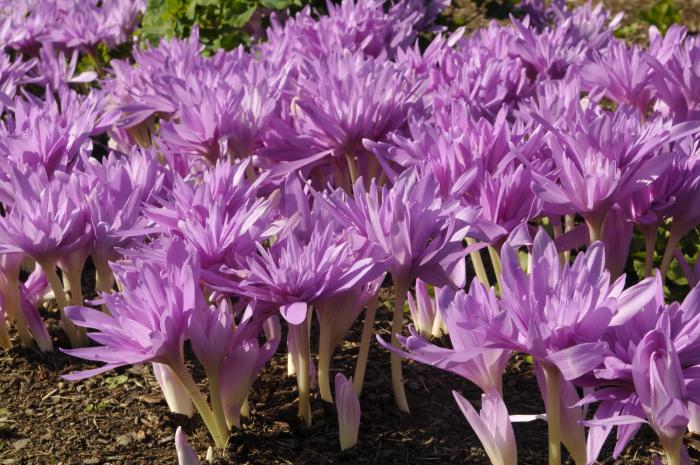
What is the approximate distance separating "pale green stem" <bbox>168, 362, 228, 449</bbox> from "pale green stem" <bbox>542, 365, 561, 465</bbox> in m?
0.77

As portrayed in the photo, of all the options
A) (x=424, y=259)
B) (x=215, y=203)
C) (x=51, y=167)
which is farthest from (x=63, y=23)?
(x=424, y=259)

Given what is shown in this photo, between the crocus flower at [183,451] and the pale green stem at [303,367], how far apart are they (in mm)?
339

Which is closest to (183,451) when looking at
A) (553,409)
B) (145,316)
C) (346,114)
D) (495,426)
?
(145,316)

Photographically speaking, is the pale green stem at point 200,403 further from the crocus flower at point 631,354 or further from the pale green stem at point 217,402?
the crocus flower at point 631,354

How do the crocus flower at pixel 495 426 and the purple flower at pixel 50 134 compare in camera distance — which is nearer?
the crocus flower at pixel 495 426

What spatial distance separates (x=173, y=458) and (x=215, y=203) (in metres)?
0.66

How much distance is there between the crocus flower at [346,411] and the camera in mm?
2168

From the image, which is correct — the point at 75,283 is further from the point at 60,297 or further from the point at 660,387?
the point at 660,387

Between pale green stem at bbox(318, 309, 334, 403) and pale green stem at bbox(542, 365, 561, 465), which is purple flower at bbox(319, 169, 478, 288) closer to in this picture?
pale green stem at bbox(318, 309, 334, 403)

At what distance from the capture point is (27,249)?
2.38m

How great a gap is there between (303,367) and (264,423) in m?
0.22

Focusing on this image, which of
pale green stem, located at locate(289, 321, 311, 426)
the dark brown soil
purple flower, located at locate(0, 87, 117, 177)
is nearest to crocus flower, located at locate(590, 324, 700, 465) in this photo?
the dark brown soil

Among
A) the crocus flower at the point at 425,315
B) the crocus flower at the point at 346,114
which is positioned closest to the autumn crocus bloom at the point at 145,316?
the crocus flower at the point at 346,114

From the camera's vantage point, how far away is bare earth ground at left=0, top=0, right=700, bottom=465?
2297mm
